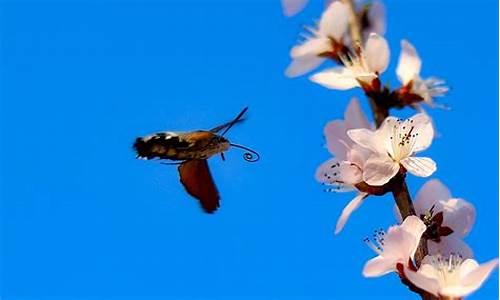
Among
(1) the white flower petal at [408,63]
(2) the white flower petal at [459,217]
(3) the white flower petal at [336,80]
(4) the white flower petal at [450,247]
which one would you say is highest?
(1) the white flower petal at [408,63]

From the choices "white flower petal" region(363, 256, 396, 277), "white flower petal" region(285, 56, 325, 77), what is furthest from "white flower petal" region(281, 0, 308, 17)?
"white flower petal" region(363, 256, 396, 277)

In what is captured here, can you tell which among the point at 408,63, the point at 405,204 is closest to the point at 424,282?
the point at 405,204

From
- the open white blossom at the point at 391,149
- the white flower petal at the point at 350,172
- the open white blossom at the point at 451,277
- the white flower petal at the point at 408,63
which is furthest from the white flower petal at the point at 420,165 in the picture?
the white flower petal at the point at 408,63

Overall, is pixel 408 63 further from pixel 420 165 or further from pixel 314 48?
pixel 420 165

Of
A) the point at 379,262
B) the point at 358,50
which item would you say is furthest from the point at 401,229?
the point at 358,50

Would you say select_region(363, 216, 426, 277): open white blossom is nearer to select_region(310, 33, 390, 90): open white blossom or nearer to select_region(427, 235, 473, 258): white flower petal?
select_region(427, 235, 473, 258): white flower petal

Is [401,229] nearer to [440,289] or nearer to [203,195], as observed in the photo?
[440,289]

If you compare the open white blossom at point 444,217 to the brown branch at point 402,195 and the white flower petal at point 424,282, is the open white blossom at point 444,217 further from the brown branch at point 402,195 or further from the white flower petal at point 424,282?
the white flower petal at point 424,282
